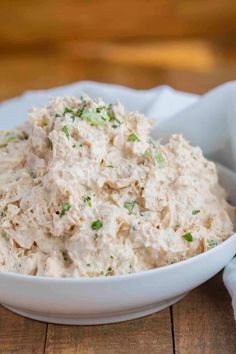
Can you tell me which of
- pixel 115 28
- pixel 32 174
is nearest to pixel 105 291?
pixel 32 174

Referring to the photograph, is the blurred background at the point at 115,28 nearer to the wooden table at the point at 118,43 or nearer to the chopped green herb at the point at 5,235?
the wooden table at the point at 118,43

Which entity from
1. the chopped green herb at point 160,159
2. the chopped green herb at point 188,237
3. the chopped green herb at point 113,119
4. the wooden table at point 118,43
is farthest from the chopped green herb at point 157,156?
the wooden table at point 118,43

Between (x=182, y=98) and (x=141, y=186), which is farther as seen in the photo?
(x=182, y=98)

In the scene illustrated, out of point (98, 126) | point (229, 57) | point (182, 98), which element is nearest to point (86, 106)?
point (98, 126)

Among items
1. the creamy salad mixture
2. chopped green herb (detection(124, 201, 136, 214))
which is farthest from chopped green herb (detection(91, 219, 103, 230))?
chopped green herb (detection(124, 201, 136, 214))

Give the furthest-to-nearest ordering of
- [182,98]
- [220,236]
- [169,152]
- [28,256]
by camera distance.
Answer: [182,98]
[169,152]
[220,236]
[28,256]

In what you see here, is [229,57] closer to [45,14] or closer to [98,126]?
[45,14]

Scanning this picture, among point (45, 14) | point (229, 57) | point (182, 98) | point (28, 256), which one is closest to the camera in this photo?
point (28, 256)
